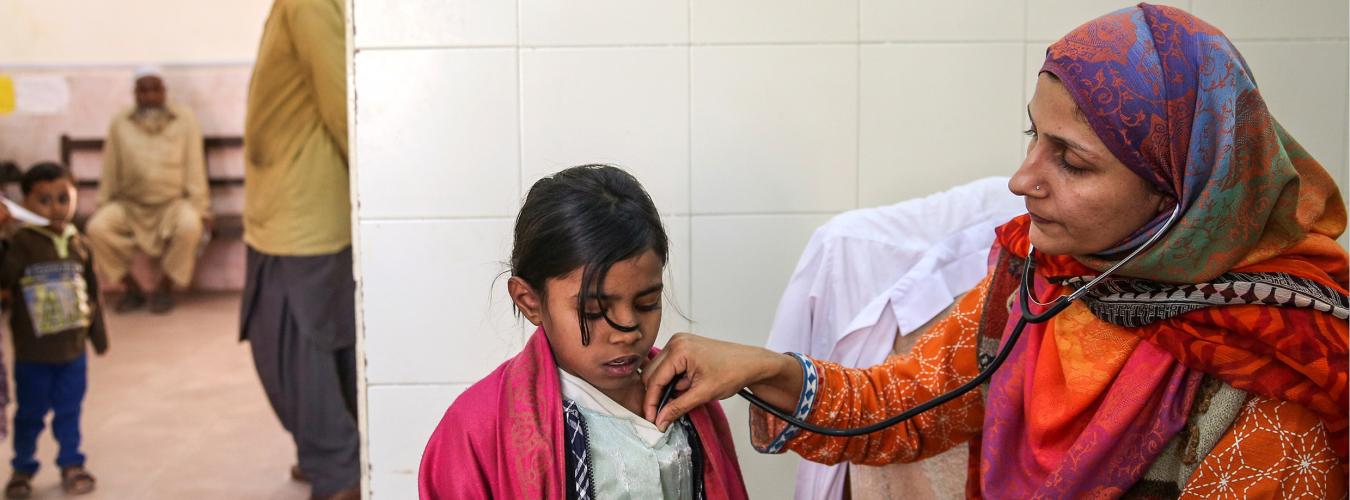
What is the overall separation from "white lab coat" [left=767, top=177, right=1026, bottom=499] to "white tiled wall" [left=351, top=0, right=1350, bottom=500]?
24 centimetres

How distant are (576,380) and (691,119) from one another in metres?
0.87

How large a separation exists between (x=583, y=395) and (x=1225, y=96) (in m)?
0.77

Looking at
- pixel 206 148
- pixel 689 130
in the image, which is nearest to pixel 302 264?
pixel 689 130

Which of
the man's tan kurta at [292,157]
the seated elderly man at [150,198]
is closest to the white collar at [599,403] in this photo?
the man's tan kurta at [292,157]

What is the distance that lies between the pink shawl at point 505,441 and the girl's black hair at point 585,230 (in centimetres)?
8

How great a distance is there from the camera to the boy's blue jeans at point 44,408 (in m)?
3.38

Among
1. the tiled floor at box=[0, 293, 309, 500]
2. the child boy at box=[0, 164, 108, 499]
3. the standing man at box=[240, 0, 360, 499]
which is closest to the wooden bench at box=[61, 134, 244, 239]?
the tiled floor at box=[0, 293, 309, 500]

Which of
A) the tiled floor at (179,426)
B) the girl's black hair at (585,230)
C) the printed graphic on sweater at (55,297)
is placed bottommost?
the tiled floor at (179,426)

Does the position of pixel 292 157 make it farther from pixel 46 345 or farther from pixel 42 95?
pixel 42 95

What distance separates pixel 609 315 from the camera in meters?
1.28

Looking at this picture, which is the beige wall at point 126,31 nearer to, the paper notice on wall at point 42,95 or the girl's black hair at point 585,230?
the paper notice on wall at point 42,95

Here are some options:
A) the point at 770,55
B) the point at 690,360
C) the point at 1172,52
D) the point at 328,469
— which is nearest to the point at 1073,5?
the point at 770,55

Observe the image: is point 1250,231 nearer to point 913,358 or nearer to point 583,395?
point 913,358

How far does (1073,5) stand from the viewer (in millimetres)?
2098
